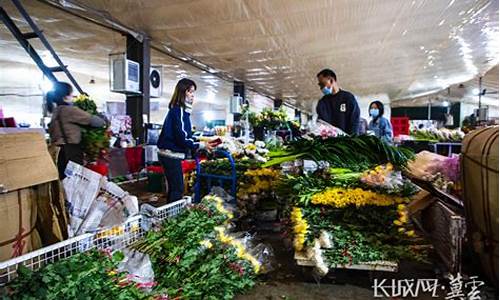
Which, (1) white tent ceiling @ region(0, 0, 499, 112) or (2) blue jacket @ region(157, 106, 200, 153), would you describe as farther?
(1) white tent ceiling @ region(0, 0, 499, 112)

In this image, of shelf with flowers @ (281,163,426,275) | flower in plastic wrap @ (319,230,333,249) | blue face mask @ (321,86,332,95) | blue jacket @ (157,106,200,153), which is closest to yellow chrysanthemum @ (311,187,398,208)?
shelf with flowers @ (281,163,426,275)

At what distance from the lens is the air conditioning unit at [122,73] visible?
555 centimetres

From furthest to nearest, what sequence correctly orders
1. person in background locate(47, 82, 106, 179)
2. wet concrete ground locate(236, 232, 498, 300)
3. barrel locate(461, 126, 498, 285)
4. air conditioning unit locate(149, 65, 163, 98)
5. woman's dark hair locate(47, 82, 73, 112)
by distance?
air conditioning unit locate(149, 65, 163, 98) → woman's dark hair locate(47, 82, 73, 112) → person in background locate(47, 82, 106, 179) → wet concrete ground locate(236, 232, 498, 300) → barrel locate(461, 126, 498, 285)

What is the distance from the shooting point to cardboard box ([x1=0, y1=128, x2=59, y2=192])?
1.44 m

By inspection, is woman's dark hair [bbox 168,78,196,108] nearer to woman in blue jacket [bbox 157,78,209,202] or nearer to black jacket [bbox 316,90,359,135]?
woman in blue jacket [bbox 157,78,209,202]

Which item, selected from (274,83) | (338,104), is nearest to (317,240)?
(338,104)

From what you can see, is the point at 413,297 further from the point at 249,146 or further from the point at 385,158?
the point at 249,146

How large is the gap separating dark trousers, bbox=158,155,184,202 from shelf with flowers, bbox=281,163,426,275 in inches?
49.0

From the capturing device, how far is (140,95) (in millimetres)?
6082

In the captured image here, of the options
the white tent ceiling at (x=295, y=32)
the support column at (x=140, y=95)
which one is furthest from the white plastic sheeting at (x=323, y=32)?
the support column at (x=140, y=95)

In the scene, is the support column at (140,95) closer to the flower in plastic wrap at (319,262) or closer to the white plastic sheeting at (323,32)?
the white plastic sheeting at (323,32)

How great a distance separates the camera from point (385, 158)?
7.60 feet

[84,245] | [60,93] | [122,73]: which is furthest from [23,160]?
[122,73]

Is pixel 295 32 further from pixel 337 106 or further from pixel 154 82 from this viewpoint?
pixel 154 82
